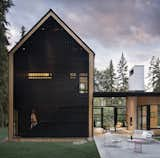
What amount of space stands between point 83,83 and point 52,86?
7.42ft

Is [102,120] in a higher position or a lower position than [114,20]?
lower

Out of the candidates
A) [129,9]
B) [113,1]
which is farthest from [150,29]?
[113,1]

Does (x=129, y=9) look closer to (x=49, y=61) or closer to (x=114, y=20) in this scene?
(x=114, y=20)

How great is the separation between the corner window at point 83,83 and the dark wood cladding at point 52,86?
0.23 m

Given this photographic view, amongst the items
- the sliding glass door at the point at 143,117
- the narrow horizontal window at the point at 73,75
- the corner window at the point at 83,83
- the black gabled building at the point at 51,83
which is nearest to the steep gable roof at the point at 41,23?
the black gabled building at the point at 51,83

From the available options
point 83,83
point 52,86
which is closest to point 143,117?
point 83,83

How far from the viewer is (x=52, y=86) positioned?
82.2 ft

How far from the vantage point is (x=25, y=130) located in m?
24.9

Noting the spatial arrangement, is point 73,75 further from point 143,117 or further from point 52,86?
point 143,117

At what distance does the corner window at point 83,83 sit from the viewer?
2505 centimetres

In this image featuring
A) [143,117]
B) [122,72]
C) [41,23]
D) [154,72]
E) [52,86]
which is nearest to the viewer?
[52,86]

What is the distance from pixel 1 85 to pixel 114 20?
15494mm

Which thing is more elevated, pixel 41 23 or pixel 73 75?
pixel 41 23

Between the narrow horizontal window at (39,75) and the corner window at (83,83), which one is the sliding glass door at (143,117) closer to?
the corner window at (83,83)
